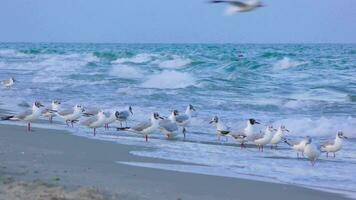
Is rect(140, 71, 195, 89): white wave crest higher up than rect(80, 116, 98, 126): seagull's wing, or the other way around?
rect(140, 71, 195, 89): white wave crest

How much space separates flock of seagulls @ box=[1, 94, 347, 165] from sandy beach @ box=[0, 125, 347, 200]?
101 inches

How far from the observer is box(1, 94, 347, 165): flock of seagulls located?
11.2 m

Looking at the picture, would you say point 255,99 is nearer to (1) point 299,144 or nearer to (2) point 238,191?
(1) point 299,144

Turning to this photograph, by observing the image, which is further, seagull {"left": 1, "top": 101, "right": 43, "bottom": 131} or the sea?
seagull {"left": 1, "top": 101, "right": 43, "bottom": 131}

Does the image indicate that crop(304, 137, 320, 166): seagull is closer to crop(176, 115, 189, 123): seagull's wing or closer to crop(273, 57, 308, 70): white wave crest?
crop(176, 115, 189, 123): seagull's wing

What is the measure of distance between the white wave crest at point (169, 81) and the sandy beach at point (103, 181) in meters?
16.6

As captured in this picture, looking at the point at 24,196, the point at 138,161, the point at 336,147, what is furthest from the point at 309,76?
the point at 24,196

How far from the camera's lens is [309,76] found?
1163 inches

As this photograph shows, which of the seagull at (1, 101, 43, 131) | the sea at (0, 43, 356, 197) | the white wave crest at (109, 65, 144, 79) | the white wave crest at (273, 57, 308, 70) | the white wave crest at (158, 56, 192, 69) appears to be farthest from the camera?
the white wave crest at (158, 56, 192, 69)

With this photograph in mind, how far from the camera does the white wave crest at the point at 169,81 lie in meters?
27.0

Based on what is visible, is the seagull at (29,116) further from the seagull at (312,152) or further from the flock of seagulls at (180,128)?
the seagull at (312,152)

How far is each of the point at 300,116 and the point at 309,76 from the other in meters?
13.9
